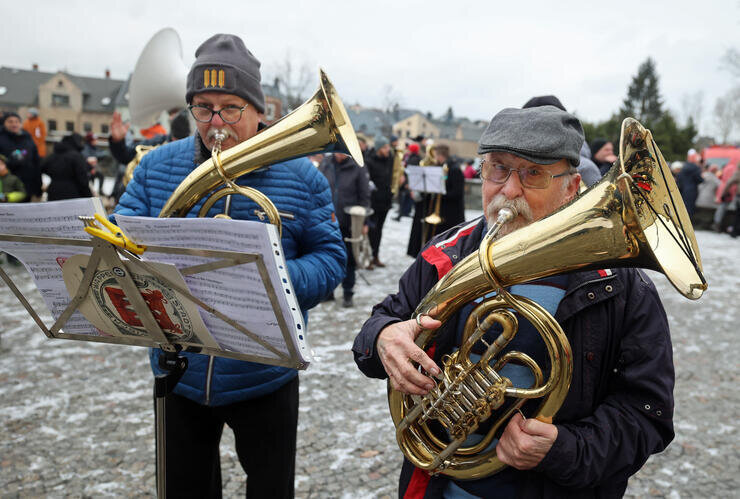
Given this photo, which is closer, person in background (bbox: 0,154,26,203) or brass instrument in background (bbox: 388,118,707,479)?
brass instrument in background (bbox: 388,118,707,479)

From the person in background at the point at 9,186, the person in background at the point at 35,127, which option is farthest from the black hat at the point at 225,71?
the person in background at the point at 35,127

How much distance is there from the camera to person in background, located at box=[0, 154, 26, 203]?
6754 millimetres

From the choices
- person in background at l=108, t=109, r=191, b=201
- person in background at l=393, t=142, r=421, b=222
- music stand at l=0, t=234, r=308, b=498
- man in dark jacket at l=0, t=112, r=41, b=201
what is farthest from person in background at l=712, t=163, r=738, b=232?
music stand at l=0, t=234, r=308, b=498

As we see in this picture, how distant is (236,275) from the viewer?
1334 mm

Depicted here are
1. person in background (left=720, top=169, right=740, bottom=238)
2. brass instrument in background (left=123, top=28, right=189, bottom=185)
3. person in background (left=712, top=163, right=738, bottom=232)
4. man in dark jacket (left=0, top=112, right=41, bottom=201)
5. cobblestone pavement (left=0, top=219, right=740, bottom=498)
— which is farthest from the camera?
person in background (left=712, top=163, right=738, bottom=232)

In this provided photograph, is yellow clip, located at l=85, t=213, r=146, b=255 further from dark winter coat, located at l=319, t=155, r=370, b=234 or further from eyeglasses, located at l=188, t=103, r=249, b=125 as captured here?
dark winter coat, located at l=319, t=155, r=370, b=234

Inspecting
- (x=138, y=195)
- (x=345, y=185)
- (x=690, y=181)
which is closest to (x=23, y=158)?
→ (x=345, y=185)

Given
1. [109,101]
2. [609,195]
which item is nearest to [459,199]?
[609,195]

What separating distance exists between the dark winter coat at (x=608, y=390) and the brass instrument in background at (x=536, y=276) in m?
0.14

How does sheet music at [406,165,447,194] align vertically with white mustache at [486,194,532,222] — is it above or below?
above

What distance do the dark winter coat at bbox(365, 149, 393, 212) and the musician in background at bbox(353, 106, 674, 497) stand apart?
679 centimetres

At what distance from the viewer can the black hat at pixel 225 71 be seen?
1.99 metres

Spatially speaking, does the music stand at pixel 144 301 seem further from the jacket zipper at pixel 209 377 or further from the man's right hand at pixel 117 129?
the man's right hand at pixel 117 129

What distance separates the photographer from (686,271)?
1162 millimetres
